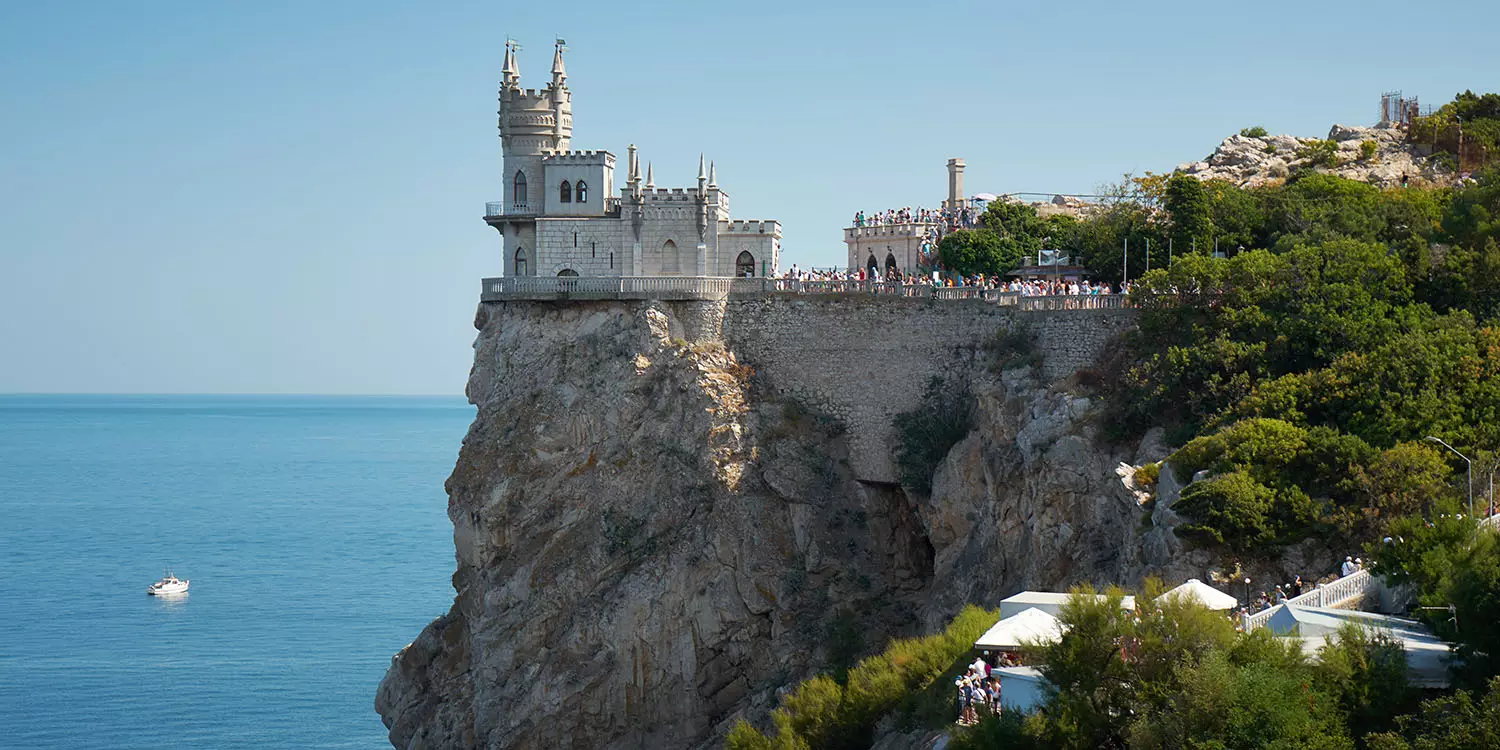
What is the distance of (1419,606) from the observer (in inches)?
1194

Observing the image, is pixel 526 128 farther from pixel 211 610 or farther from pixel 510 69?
pixel 211 610

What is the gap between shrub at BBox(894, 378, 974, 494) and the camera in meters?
52.2

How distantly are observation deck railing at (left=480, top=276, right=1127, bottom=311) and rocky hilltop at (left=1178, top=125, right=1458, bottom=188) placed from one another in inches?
665

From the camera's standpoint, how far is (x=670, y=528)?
52.6m

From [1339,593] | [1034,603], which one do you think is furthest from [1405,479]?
[1034,603]

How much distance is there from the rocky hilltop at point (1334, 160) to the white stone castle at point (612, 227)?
778 inches

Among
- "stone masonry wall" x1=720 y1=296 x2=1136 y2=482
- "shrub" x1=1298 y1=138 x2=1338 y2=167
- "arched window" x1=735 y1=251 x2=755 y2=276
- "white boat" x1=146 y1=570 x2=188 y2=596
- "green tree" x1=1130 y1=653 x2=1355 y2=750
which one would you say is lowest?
"white boat" x1=146 y1=570 x2=188 y2=596

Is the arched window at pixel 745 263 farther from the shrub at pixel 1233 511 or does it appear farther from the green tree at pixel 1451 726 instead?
the green tree at pixel 1451 726

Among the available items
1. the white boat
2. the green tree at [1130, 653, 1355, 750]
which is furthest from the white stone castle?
the white boat

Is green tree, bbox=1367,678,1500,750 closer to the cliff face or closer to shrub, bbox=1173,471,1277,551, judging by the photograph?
shrub, bbox=1173,471,1277,551

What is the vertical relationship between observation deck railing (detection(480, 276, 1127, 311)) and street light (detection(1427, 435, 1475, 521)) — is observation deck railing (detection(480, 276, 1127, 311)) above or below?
above

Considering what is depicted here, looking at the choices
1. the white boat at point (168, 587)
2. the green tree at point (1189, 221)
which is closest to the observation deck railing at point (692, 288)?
the green tree at point (1189, 221)

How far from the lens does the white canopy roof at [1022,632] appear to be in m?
30.8

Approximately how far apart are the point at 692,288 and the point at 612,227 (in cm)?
373
